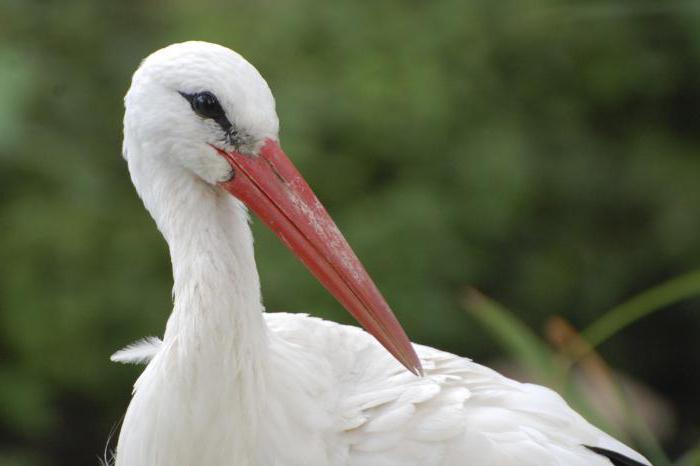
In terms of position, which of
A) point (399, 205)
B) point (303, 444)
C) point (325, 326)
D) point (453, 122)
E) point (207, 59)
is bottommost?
point (303, 444)

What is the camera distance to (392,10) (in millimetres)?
4703

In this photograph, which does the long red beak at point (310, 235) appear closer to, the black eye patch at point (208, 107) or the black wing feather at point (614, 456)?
the black eye patch at point (208, 107)

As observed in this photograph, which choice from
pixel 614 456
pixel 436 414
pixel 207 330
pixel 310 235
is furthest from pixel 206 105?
pixel 614 456

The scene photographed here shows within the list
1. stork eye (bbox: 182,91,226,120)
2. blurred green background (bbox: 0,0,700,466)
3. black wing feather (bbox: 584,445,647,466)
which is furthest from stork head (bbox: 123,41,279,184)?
blurred green background (bbox: 0,0,700,466)

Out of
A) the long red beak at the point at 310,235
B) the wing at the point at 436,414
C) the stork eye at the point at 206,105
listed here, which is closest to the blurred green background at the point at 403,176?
the wing at the point at 436,414

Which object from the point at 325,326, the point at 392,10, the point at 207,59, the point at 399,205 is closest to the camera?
the point at 207,59

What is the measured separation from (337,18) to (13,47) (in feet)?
3.81

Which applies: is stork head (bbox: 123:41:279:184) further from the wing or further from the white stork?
the wing

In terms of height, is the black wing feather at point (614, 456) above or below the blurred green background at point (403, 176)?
below

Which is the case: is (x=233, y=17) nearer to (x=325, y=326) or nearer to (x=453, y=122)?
(x=453, y=122)

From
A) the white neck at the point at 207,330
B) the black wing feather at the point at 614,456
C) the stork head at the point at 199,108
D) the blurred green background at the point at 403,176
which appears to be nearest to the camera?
the stork head at the point at 199,108

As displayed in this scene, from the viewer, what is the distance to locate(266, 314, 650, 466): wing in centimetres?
253

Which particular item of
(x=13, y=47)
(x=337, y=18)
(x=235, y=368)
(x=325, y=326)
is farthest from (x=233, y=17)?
(x=235, y=368)

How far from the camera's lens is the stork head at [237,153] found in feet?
7.57
